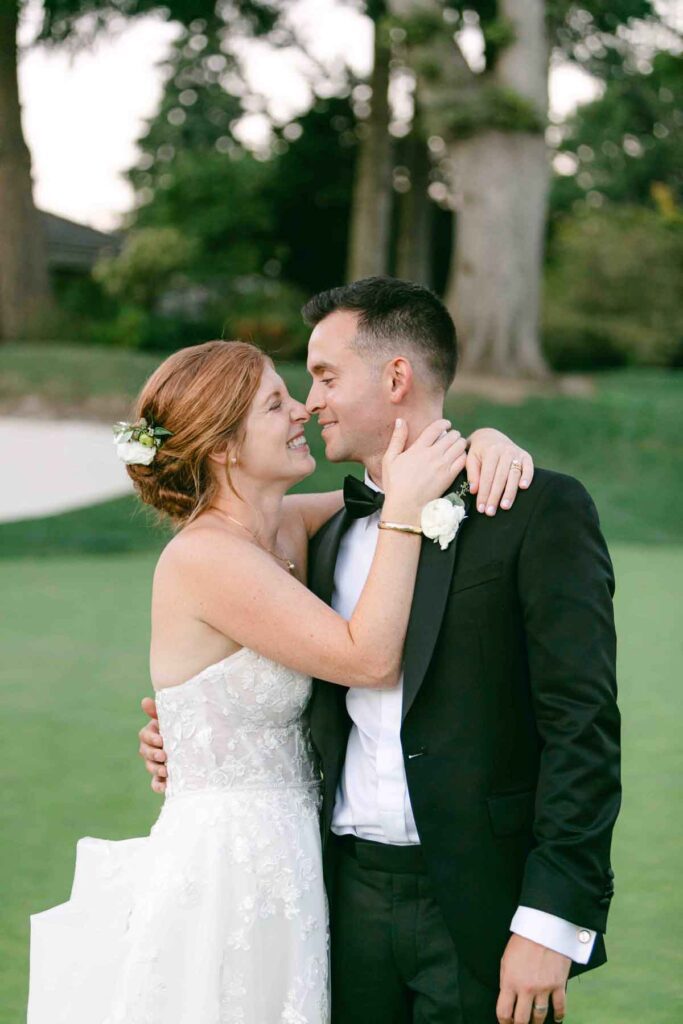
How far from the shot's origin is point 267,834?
293 centimetres

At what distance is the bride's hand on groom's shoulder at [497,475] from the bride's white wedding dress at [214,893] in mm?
603

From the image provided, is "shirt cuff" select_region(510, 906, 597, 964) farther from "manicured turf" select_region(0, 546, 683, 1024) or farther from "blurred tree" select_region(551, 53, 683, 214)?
"blurred tree" select_region(551, 53, 683, 214)

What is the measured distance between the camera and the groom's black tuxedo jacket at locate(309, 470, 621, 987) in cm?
251

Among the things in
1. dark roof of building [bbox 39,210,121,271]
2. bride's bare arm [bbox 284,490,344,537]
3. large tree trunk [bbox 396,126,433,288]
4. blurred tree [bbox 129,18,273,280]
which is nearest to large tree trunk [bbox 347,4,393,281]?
large tree trunk [bbox 396,126,433,288]

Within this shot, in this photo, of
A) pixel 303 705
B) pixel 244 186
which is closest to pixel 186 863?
pixel 303 705

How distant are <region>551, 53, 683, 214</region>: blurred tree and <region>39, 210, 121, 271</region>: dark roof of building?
12.5 meters

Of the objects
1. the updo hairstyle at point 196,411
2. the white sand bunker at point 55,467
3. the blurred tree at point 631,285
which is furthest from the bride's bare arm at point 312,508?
the blurred tree at point 631,285

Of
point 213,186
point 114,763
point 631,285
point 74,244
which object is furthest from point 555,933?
point 74,244

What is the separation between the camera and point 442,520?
2645 millimetres

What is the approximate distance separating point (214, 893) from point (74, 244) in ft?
110

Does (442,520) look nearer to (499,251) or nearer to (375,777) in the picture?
(375,777)

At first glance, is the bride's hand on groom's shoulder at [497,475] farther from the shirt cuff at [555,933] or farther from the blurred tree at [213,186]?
the blurred tree at [213,186]

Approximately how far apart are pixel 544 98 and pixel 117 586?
1026cm

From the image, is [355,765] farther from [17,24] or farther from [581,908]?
[17,24]
